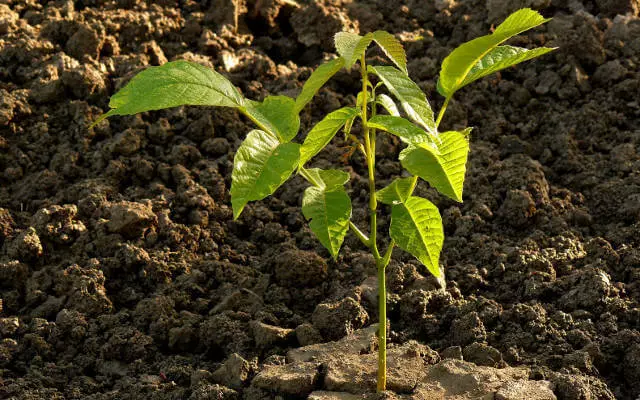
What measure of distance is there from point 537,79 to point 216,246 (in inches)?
69.6

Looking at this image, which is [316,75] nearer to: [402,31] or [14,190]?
[14,190]

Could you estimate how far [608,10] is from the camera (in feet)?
13.4

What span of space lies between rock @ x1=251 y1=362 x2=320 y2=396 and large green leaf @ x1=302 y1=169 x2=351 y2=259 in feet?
1.77

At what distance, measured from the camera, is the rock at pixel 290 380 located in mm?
2320

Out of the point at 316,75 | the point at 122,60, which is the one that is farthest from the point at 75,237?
the point at 316,75

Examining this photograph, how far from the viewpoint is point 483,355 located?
2453 millimetres

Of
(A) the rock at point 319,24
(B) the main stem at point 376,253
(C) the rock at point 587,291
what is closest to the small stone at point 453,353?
(B) the main stem at point 376,253

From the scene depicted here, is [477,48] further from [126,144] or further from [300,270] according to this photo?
[126,144]

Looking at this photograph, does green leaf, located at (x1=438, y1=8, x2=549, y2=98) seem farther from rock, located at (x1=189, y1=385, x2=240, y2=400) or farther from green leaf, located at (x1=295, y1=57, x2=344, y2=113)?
rock, located at (x1=189, y1=385, x2=240, y2=400)

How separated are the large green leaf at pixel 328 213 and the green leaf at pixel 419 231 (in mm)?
124

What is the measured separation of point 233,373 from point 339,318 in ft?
1.30

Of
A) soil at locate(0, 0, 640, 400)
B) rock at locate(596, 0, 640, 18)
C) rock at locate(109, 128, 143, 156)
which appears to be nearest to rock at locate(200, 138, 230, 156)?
soil at locate(0, 0, 640, 400)

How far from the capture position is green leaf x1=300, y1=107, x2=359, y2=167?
6.04ft

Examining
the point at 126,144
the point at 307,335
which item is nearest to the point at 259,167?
the point at 307,335
